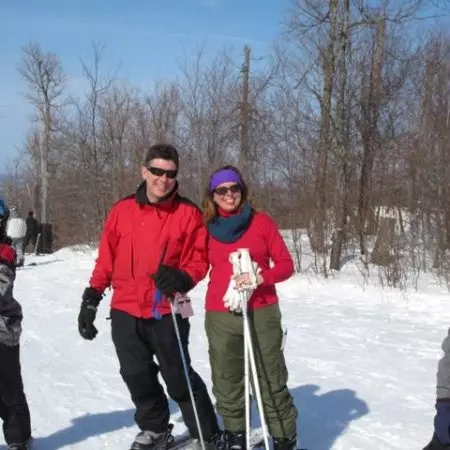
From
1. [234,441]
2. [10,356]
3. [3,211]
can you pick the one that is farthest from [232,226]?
[10,356]

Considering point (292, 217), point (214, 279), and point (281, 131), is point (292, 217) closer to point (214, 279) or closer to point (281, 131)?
point (281, 131)

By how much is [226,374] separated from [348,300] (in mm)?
6940

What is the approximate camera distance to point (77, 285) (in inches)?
500

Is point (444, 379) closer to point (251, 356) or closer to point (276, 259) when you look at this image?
point (251, 356)

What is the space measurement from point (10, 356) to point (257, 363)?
1.47m

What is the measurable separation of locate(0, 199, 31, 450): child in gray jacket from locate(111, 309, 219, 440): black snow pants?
586 millimetres

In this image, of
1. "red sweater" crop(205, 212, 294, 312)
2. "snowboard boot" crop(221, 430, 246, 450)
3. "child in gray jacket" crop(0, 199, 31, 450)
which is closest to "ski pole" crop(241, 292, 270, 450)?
"red sweater" crop(205, 212, 294, 312)

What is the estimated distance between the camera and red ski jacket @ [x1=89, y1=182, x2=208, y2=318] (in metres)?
3.49

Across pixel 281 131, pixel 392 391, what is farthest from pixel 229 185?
pixel 281 131

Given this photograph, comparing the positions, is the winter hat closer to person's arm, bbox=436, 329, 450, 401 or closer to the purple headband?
the purple headband

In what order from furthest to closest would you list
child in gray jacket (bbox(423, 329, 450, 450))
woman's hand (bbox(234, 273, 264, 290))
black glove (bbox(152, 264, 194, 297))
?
black glove (bbox(152, 264, 194, 297)) → woman's hand (bbox(234, 273, 264, 290)) → child in gray jacket (bbox(423, 329, 450, 450))

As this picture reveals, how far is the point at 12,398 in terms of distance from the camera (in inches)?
142

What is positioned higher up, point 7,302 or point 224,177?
point 224,177

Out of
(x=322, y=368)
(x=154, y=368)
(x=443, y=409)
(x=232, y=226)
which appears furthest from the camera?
(x=322, y=368)
